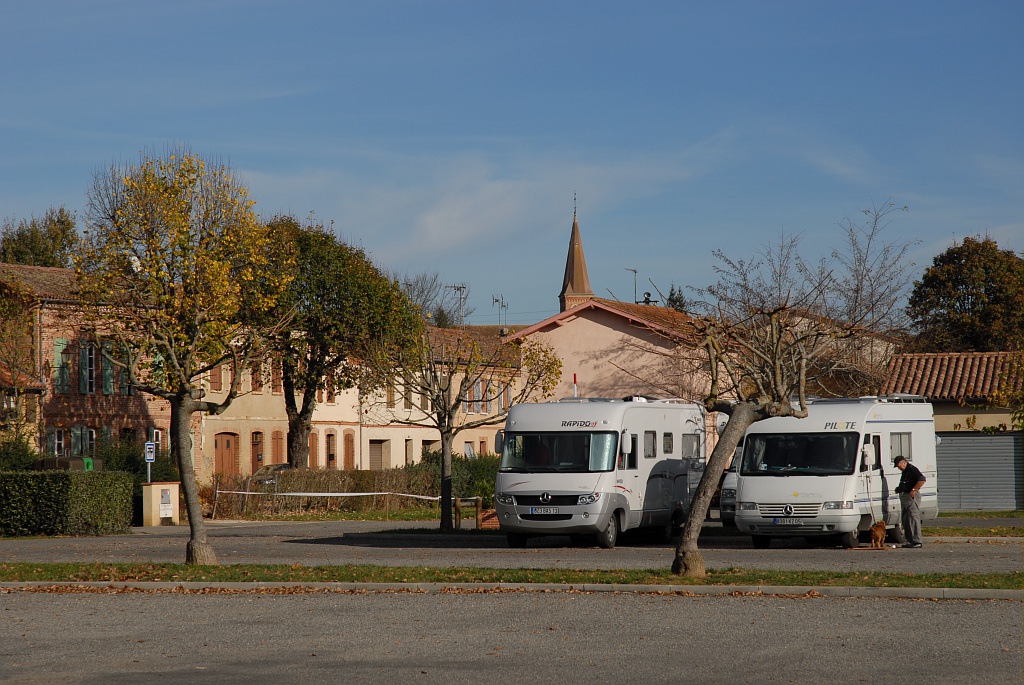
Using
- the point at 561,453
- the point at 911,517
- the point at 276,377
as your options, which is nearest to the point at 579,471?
the point at 561,453

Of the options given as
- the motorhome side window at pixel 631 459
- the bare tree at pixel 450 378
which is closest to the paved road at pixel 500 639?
the motorhome side window at pixel 631 459

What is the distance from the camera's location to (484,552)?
22922mm

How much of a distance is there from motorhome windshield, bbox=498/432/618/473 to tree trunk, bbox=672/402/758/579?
6.77m

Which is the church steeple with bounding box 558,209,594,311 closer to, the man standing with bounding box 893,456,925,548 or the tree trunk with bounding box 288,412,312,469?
the tree trunk with bounding box 288,412,312,469

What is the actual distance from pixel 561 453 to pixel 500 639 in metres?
A: 12.0

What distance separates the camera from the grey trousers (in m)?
23.3

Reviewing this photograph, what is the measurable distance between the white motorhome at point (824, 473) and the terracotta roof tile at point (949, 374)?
51.2ft

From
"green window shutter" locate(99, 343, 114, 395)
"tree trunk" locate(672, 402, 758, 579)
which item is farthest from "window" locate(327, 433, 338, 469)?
"tree trunk" locate(672, 402, 758, 579)

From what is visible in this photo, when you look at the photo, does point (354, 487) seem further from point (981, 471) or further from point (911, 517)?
point (911, 517)

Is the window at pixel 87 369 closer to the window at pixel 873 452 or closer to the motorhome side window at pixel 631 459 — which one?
the motorhome side window at pixel 631 459

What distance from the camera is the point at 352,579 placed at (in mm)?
16500

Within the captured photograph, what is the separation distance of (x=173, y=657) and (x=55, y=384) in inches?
1458

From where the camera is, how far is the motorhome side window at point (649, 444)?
80.6 ft

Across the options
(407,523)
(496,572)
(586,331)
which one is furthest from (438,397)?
(586,331)
